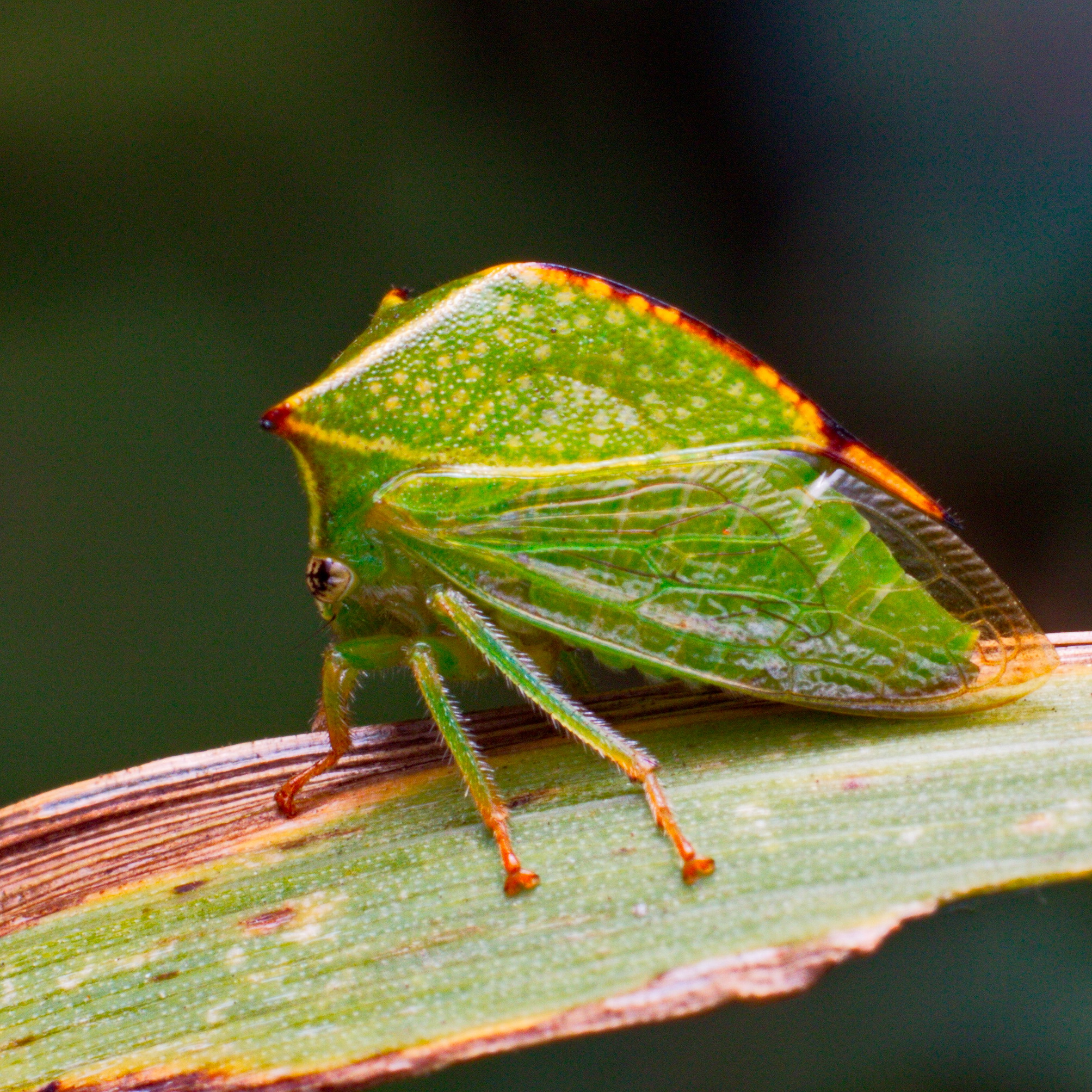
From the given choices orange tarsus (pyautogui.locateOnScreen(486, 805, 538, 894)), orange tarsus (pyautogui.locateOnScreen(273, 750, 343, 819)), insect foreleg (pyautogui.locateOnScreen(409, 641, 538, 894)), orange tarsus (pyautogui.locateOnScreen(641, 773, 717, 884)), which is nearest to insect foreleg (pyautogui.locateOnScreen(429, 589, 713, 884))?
orange tarsus (pyautogui.locateOnScreen(641, 773, 717, 884))

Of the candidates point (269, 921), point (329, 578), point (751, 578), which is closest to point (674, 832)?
point (751, 578)

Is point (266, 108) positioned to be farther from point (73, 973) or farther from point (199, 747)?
point (73, 973)

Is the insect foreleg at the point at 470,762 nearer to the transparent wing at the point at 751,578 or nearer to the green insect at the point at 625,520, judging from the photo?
the green insect at the point at 625,520

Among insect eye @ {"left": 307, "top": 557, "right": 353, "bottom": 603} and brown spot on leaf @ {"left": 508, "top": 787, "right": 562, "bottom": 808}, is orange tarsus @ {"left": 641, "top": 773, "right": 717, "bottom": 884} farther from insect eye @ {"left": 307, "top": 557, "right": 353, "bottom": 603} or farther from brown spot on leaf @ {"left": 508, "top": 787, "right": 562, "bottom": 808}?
insect eye @ {"left": 307, "top": 557, "right": 353, "bottom": 603}

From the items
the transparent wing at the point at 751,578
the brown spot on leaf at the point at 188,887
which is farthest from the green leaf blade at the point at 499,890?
the transparent wing at the point at 751,578

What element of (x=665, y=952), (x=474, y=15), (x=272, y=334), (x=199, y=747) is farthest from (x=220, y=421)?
(x=665, y=952)
